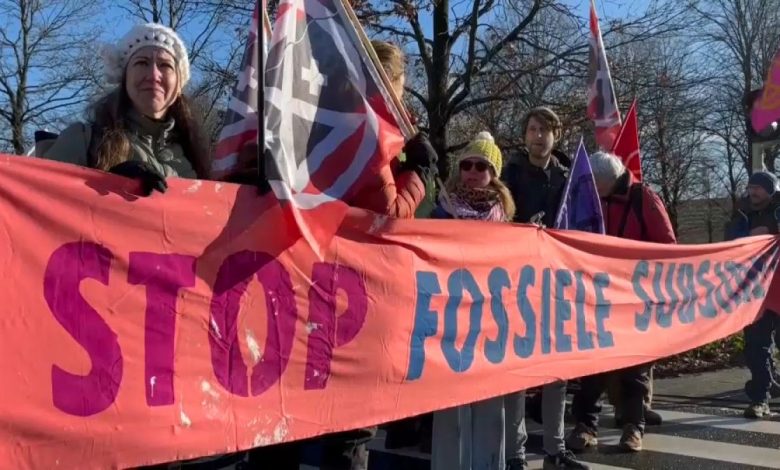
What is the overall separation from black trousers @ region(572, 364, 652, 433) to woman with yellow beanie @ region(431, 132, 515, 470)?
134 cm

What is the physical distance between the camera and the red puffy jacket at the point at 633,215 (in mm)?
6023

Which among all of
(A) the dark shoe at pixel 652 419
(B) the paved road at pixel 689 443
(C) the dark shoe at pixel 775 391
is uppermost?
(C) the dark shoe at pixel 775 391

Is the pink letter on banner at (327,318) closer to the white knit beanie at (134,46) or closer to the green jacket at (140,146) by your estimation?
the green jacket at (140,146)

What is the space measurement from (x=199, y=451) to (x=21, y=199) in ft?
3.57

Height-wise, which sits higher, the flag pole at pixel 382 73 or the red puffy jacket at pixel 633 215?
the flag pole at pixel 382 73

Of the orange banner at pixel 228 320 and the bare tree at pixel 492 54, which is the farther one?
the bare tree at pixel 492 54

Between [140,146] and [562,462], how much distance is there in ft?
11.0

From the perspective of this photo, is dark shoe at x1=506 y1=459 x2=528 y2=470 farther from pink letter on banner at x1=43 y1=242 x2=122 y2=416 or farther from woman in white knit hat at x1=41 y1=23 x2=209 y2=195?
pink letter on banner at x1=43 y1=242 x2=122 y2=416

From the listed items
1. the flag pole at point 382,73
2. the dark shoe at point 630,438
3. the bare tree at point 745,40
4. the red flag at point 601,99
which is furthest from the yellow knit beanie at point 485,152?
the bare tree at point 745,40

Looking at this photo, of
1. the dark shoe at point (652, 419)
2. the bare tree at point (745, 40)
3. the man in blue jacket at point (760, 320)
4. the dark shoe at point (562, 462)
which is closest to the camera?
the dark shoe at point (562, 462)

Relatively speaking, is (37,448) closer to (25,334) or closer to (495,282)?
(25,334)

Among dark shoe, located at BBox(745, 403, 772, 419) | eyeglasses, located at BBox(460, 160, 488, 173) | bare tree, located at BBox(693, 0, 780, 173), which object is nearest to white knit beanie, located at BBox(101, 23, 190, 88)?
eyeglasses, located at BBox(460, 160, 488, 173)

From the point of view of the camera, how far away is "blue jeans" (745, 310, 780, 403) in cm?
701

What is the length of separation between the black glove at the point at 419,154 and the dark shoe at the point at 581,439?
2.79m
